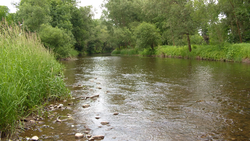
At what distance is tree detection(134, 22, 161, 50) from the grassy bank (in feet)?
128

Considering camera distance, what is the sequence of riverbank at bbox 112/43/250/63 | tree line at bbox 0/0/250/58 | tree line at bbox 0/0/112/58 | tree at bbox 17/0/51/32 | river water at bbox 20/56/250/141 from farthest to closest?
tree at bbox 17/0/51/32
tree line at bbox 0/0/112/58
tree line at bbox 0/0/250/58
riverbank at bbox 112/43/250/63
river water at bbox 20/56/250/141

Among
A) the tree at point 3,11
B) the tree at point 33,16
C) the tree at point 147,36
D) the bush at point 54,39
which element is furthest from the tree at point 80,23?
the bush at point 54,39

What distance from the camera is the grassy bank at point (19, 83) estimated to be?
458 centimetres

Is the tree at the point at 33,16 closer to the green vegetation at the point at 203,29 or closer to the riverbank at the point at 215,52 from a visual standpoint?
the green vegetation at the point at 203,29

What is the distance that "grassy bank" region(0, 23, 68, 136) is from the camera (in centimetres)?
458

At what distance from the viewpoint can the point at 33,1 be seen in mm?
42125

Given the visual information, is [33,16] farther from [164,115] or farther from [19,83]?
[164,115]

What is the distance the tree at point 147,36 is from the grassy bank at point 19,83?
3912 cm

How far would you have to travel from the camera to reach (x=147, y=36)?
46.2m

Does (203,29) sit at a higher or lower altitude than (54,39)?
higher

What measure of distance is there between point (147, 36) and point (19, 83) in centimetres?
4232

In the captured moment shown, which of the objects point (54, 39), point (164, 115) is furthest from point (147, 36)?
point (164, 115)

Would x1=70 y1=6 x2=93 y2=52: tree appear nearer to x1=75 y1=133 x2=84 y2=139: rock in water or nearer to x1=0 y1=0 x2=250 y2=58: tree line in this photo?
x1=0 y1=0 x2=250 y2=58: tree line

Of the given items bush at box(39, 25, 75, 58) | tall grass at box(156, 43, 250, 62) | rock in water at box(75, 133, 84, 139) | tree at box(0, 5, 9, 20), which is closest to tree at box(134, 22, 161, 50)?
tall grass at box(156, 43, 250, 62)
